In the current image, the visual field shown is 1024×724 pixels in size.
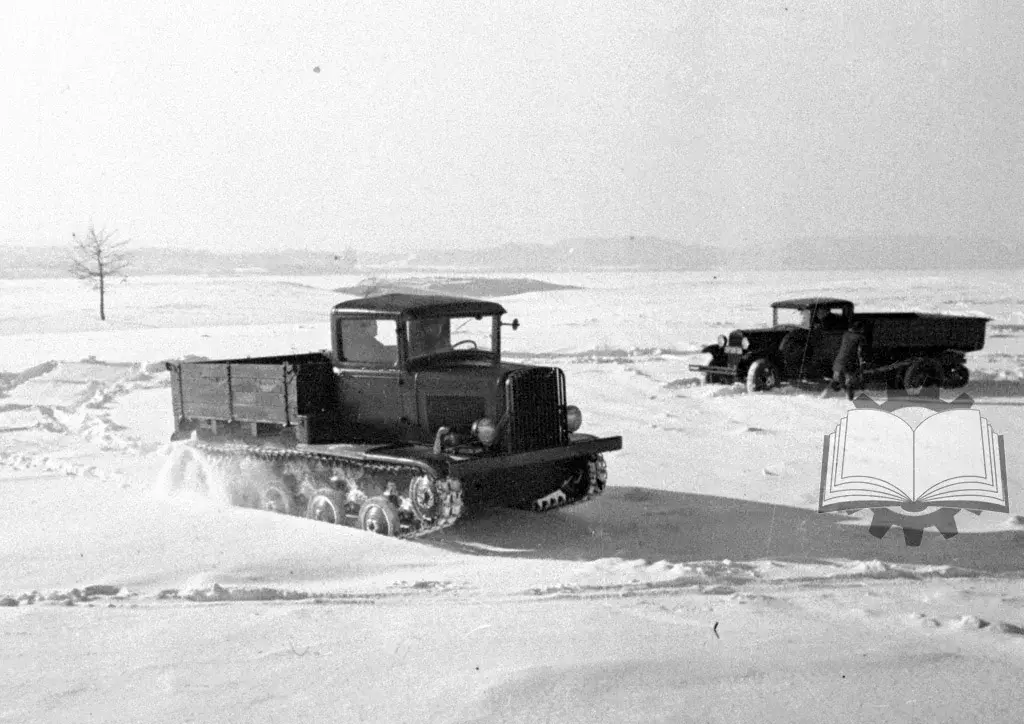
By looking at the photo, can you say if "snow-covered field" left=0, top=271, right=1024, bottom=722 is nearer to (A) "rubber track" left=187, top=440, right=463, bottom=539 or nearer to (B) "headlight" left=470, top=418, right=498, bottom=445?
(A) "rubber track" left=187, top=440, right=463, bottom=539

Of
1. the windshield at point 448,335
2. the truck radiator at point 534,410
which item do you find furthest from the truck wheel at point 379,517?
the windshield at point 448,335

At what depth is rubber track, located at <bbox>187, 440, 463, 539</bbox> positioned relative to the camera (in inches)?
328

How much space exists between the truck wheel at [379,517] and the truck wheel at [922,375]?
12.8 m

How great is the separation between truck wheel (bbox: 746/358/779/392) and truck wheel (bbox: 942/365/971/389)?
3.70 metres

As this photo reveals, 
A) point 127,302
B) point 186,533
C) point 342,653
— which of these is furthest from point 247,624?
point 127,302

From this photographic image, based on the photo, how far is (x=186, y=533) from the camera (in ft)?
28.0

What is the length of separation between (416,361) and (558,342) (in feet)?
64.4

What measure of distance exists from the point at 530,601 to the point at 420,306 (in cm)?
371

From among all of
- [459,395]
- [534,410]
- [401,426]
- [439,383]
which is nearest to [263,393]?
[401,426]

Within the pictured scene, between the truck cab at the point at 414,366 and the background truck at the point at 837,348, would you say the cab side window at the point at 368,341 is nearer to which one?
the truck cab at the point at 414,366

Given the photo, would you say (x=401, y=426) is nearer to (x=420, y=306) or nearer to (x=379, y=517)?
(x=379, y=517)

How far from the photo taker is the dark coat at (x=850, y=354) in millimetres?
17609

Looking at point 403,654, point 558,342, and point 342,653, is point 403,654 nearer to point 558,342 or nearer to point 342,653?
point 342,653

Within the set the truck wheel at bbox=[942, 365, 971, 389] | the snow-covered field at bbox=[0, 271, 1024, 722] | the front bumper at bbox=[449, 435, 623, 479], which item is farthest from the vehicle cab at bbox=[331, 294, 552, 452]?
the truck wheel at bbox=[942, 365, 971, 389]
